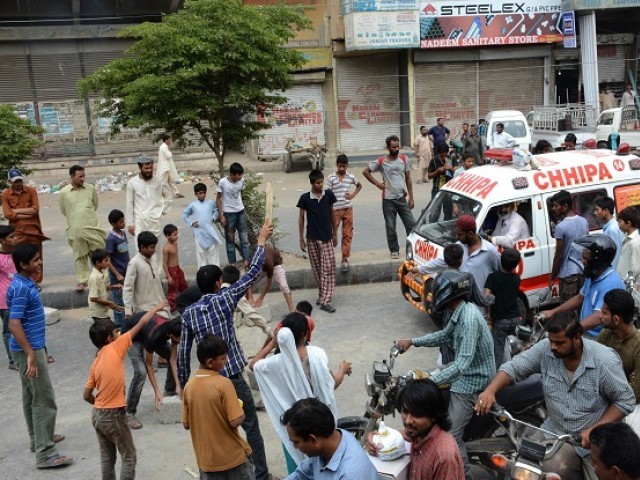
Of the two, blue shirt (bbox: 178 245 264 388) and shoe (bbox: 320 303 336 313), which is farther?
shoe (bbox: 320 303 336 313)

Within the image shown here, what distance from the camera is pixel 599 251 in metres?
4.80

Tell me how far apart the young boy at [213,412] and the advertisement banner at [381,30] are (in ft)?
63.5

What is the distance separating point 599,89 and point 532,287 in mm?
20524

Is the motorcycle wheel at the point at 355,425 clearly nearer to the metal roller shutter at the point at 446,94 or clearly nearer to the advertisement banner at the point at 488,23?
the advertisement banner at the point at 488,23

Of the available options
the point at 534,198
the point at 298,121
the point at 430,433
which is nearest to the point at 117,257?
the point at 534,198

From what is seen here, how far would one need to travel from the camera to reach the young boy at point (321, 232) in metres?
8.51

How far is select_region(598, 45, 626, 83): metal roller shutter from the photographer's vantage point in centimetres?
2516

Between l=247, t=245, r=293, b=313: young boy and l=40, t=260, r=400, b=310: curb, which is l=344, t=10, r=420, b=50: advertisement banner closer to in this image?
l=40, t=260, r=400, b=310: curb

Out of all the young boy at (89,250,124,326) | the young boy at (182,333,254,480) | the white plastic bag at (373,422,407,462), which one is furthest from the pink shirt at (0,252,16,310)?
the white plastic bag at (373,422,407,462)

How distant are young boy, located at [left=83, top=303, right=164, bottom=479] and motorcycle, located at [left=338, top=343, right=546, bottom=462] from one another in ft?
5.13

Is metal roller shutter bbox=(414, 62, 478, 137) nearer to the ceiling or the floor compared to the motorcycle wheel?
nearer to the ceiling

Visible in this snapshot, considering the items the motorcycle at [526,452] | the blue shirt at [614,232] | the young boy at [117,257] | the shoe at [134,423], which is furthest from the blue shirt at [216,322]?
the blue shirt at [614,232]

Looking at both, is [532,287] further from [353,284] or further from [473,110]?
[473,110]

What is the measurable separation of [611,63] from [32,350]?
25.3m
